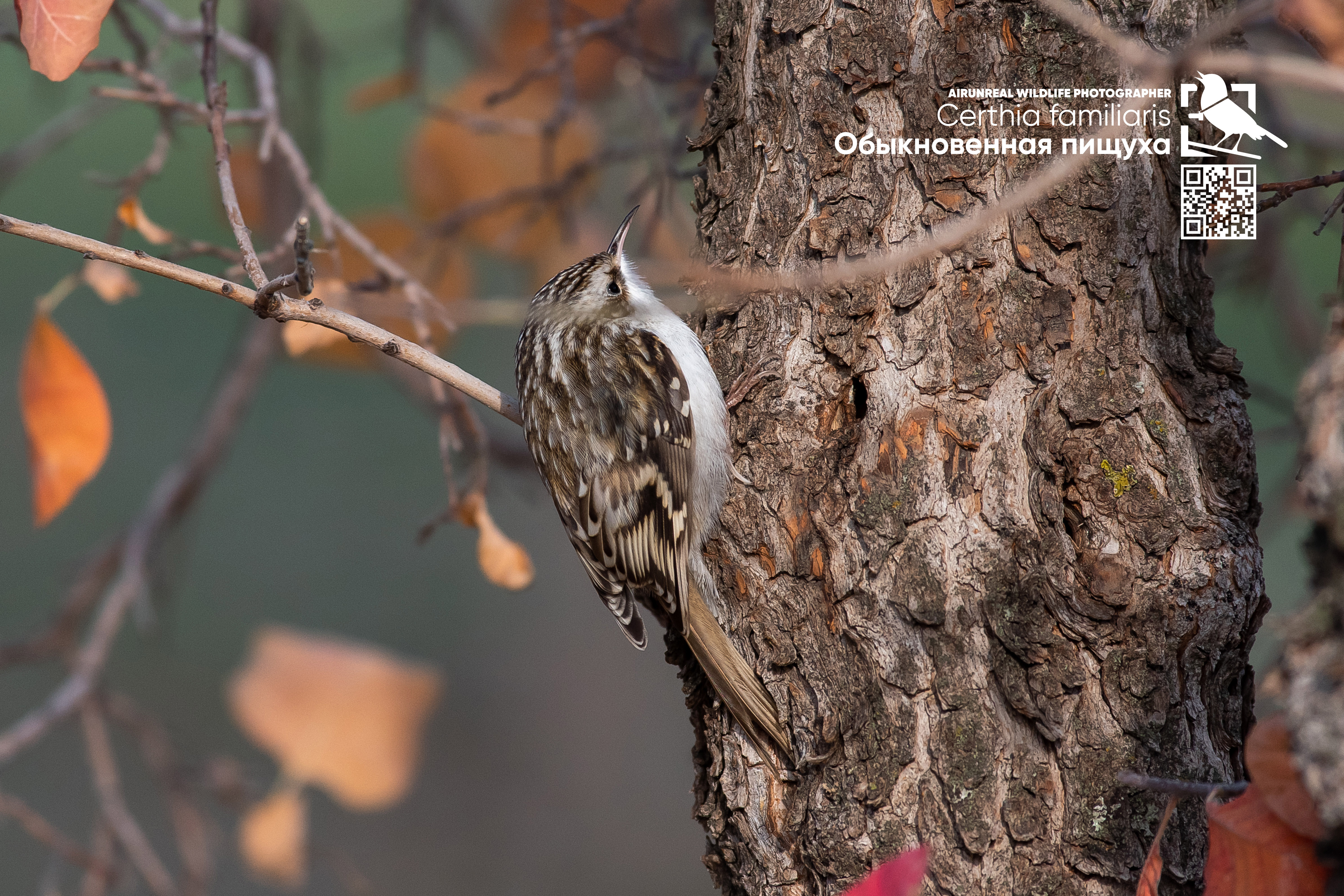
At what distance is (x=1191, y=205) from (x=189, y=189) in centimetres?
737

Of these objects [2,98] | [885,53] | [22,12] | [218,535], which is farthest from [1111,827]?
[2,98]

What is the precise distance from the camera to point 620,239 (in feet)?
7.73

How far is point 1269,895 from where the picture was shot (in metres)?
1.01

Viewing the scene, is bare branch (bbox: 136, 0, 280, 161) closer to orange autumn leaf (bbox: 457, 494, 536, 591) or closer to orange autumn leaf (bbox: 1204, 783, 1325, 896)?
orange autumn leaf (bbox: 457, 494, 536, 591)

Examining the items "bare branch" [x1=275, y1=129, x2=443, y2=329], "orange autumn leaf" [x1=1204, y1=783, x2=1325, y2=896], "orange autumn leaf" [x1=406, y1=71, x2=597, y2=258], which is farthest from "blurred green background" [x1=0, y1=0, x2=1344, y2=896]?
"orange autumn leaf" [x1=1204, y1=783, x2=1325, y2=896]

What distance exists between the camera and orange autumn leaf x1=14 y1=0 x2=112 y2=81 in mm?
1433

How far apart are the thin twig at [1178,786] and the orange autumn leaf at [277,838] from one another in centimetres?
205

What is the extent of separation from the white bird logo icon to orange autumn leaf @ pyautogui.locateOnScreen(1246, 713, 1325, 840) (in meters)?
1.01

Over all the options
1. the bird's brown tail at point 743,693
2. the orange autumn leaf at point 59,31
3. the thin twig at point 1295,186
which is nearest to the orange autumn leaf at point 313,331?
the orange autumn leaf at point 59,31

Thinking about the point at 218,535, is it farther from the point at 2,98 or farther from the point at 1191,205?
the point at 1191,205

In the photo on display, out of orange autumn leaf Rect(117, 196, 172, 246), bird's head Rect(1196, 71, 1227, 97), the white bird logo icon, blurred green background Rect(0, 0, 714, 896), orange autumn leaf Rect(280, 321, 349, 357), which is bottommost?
blurred green background Rect(0, 0, 714, 896)

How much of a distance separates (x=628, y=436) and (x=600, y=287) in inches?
17.9

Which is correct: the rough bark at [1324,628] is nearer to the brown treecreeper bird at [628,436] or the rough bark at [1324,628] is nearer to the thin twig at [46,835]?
the brown treecreeper bird at [628,436]

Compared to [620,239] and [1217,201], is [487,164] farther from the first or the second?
[1217,201]
